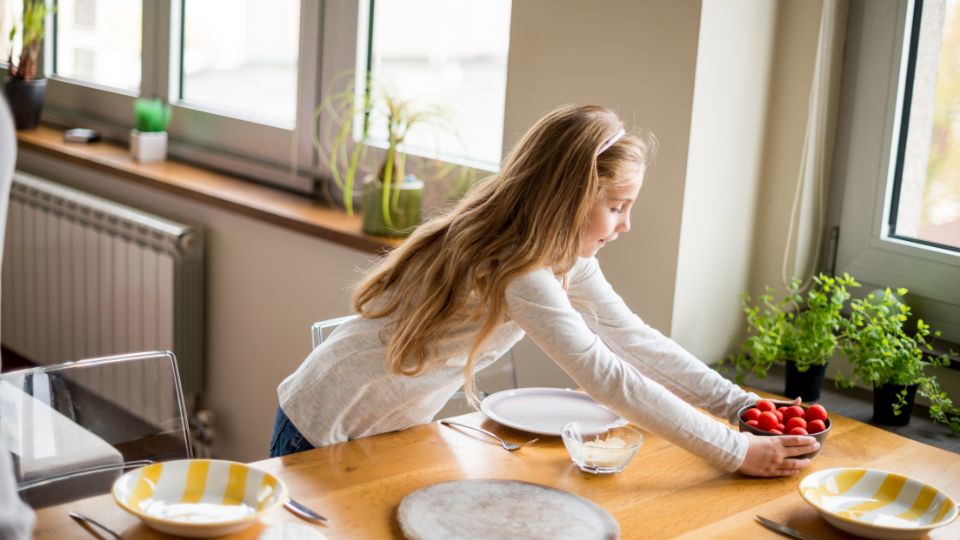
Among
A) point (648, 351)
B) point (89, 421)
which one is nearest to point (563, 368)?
point (648, 351)

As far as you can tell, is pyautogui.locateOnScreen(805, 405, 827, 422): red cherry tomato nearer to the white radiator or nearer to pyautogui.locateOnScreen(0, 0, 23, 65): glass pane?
→ the white radiator

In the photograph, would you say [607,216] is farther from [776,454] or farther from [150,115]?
[150,115]

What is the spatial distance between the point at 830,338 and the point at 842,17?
0.66 metres

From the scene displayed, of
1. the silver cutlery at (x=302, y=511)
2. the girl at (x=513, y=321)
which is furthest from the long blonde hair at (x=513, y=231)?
the silver cutlery at (x=302, y=511)

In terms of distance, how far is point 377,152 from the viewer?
2.83m

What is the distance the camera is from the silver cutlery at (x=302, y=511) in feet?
4.46

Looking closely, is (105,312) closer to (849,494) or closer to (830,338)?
(830,338)

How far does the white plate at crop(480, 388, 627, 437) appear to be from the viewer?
175 cm

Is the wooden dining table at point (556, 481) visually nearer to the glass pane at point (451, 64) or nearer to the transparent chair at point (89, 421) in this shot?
the transparent chair at point (89, 421)

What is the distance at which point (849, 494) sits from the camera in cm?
152

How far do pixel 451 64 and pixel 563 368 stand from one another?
1238 millimetres

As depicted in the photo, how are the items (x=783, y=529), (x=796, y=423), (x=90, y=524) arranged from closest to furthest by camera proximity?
(x=90, y=524) < (x=783, y=529) < (x=796, y=423)

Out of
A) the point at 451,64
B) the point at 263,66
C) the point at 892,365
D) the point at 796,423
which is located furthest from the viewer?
the point at 263,66

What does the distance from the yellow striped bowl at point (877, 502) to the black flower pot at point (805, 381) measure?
1.68ft
